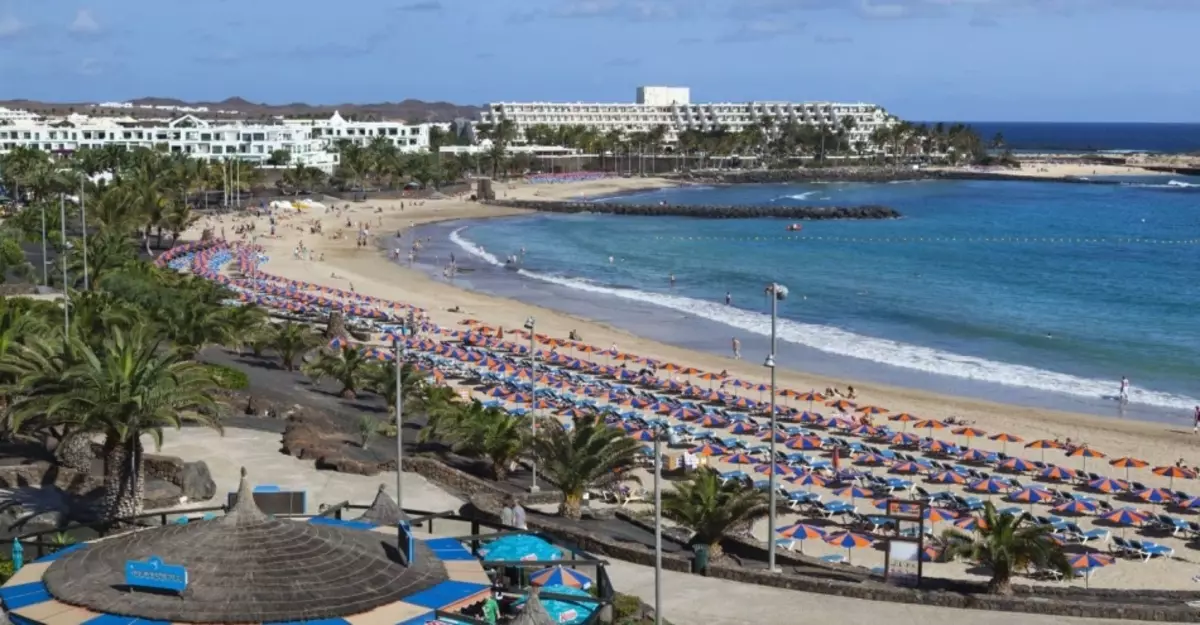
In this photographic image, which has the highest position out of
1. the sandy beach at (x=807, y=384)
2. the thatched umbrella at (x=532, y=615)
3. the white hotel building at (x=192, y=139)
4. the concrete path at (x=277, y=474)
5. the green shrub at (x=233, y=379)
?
the white hotel building at (x=192, y=139)

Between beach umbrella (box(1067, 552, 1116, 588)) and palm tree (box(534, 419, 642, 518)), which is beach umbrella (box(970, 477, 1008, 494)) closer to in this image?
beach umbrella (box(1067, 552, 1116, 588))

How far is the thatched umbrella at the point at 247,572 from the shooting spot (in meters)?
12.6

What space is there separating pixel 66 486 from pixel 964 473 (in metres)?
19.6

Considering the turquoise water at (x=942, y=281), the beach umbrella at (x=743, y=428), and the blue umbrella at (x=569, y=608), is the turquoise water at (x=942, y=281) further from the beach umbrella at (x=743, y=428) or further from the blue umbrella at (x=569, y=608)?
the blue umbrella at (x=569, y=608)

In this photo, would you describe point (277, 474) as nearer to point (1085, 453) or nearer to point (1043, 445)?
point (1043, 445)

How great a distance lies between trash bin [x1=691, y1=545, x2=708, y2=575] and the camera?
20266 millimetres

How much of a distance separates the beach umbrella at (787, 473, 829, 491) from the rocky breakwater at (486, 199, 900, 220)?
87032 mm

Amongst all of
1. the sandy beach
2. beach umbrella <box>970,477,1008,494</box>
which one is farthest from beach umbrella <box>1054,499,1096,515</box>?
beach umbrella <box>970,477,1008,494</box>

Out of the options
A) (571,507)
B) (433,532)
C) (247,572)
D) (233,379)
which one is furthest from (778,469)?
(247,572)

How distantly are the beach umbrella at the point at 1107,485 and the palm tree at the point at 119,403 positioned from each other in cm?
1961

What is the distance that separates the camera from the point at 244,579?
510 inches

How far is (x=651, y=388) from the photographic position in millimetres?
40688

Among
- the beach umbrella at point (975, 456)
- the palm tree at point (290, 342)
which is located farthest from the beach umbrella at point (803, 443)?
the palm tree at point (290, 342)

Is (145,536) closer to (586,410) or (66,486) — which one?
(66,486)
